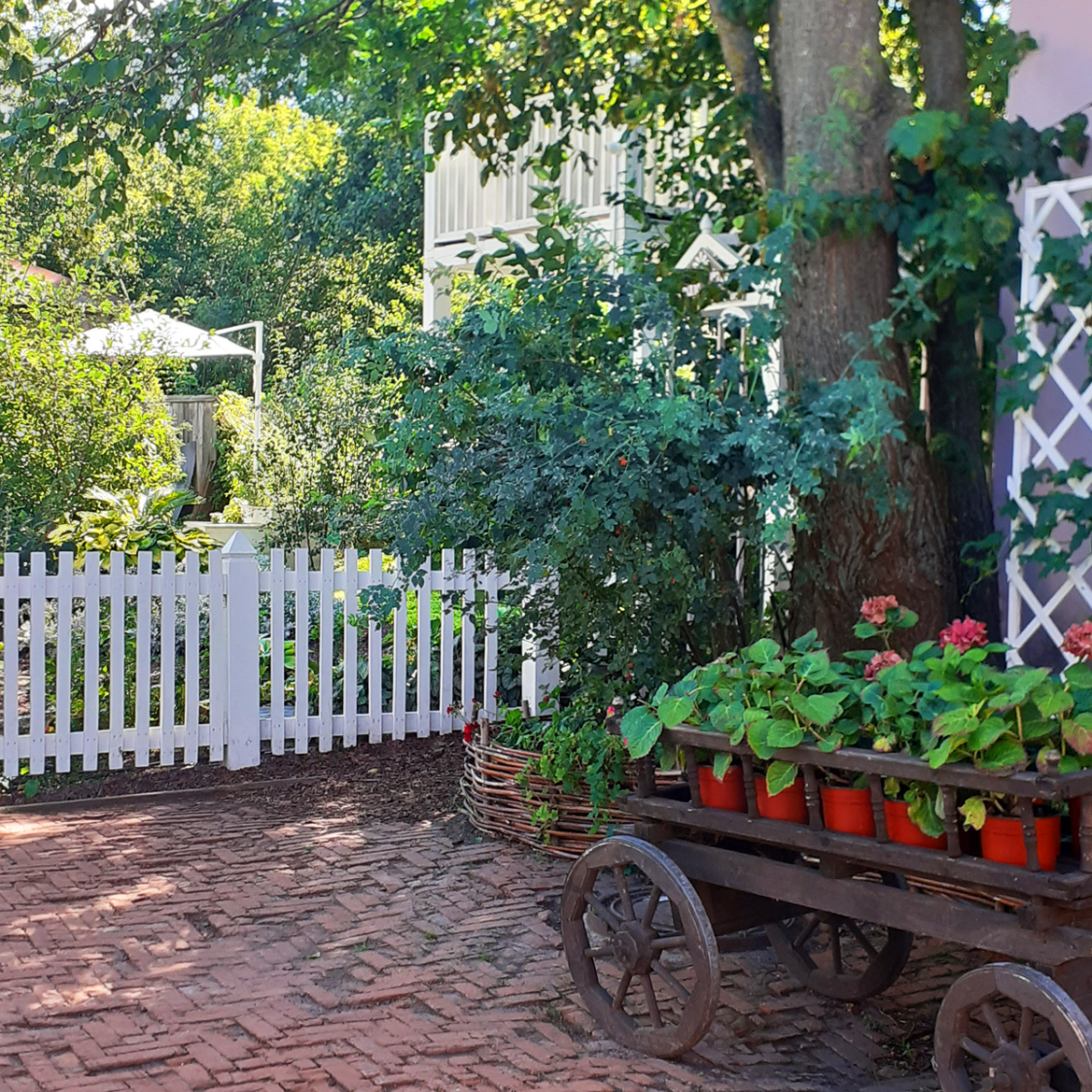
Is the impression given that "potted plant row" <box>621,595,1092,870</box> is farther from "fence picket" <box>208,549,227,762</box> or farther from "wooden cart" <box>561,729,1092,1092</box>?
"fence picket" <box>208,549,227,762</box>

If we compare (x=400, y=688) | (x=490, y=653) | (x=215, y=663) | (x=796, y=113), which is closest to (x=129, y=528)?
(x=215, y=663)

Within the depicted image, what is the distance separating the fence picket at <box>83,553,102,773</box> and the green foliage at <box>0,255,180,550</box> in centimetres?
311

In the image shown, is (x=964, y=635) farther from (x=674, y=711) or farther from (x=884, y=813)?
(x=674, y=711)

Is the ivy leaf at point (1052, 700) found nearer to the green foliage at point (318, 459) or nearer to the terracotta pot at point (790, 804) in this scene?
the terracotta pot at point (790, 804)

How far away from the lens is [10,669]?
6723 mm

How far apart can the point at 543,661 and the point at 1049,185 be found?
3722 mm

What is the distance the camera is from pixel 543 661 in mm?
7273

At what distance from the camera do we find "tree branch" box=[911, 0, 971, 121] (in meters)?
5.10

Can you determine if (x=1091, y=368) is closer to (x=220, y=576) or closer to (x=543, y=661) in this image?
(x=543, y=661)

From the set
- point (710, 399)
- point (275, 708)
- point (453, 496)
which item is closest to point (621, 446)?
point (710, 399)

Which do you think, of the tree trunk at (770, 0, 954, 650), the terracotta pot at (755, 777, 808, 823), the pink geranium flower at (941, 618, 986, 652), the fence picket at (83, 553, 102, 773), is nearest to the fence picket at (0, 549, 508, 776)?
the fence picket at (83, 553, 102, 773)

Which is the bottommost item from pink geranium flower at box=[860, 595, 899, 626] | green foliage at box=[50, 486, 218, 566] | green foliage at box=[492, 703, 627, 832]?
green foliage at box=[492, 703, 627, 832]

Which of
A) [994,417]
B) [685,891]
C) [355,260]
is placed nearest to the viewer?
[685,891]

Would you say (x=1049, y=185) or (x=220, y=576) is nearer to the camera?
(x=1049, y=185)
